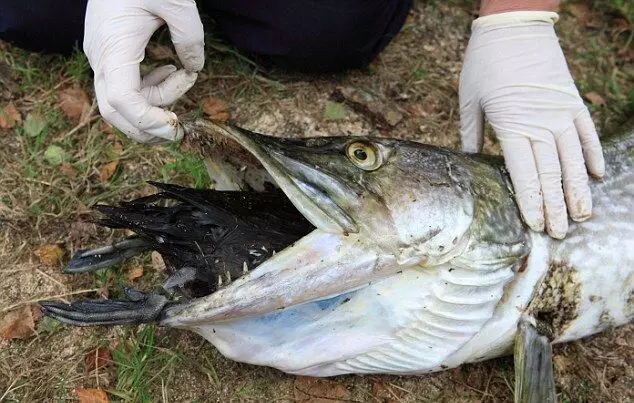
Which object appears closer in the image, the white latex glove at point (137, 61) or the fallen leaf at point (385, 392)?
the white latex glove at point (137, 61)

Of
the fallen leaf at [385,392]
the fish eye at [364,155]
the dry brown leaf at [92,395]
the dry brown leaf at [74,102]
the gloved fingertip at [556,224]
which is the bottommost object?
the dry brown leaf at [92,395]

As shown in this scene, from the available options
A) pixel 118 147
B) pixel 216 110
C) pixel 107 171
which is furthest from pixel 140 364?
pixel 216 110

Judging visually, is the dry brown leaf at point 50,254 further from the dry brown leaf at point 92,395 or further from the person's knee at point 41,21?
the person's knee at point 41,21

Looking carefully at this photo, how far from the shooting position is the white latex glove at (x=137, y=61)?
6.54 feet

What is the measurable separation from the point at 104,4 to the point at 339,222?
1.16 metres

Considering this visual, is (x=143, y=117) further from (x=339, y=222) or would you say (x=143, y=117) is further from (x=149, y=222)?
(x=339, y=222)

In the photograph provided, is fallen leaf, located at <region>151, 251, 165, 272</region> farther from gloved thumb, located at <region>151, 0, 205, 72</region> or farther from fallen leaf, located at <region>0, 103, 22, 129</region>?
fallen leaf, located at <region>0, 103, 22, 129</region>

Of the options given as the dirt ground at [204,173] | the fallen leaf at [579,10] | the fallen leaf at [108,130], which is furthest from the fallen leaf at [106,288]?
the fallen leaf at [579,10]

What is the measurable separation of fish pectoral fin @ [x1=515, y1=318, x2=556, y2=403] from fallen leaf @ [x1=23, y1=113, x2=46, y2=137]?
2208 millimetres

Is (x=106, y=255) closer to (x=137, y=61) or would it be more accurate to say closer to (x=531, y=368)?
(x=137, y=61)

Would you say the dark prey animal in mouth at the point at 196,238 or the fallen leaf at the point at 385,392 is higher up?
the dark prey animal in mouth at the point at 196,238

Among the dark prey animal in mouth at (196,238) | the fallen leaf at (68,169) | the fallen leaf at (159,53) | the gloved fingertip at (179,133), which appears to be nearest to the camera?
the dark prey animal in mouth at (196,238)

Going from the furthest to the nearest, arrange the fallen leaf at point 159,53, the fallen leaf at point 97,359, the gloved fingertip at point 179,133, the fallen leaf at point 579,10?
the fallen leaf at point 579,10 → the fallen leaf at point 159,53 → the fallen leaf at point 97,359 → the gloved fingertip at point 179,133

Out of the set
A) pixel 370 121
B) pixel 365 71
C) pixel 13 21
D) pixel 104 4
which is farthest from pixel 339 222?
pixel 13 21
